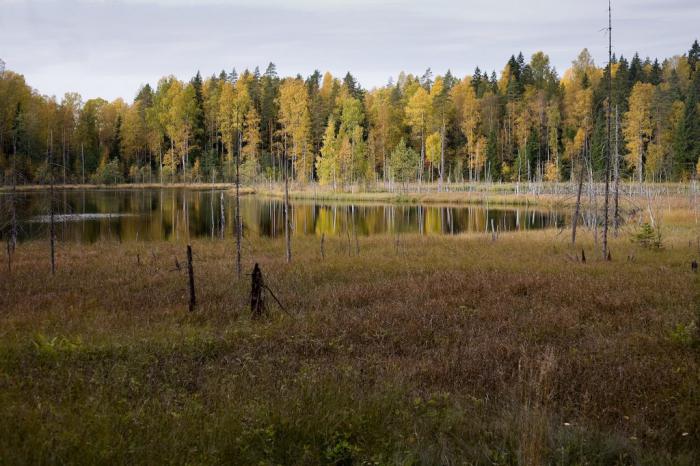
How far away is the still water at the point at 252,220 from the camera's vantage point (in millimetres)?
41031

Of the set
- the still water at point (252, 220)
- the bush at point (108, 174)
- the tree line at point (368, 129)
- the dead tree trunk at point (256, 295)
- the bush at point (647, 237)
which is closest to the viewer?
the dead tree trunk at point (256, 295)

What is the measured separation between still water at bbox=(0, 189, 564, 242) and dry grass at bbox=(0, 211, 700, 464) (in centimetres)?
1680

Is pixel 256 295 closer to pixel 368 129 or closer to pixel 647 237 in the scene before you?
pixel 647 237

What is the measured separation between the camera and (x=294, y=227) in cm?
4722

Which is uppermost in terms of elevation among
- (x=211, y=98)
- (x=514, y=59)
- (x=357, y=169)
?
(x=514, y=59)

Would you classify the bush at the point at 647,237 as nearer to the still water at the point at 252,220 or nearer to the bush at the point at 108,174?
the still water at the point at 252,220

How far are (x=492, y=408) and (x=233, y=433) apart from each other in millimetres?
3516

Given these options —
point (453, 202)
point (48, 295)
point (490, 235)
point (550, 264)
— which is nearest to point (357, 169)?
point (453, 202)

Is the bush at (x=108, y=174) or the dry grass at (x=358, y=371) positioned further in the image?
the bush at (x=108, y=174)

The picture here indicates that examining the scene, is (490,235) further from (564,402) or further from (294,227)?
(564,402)

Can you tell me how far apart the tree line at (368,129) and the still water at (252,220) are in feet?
40.6

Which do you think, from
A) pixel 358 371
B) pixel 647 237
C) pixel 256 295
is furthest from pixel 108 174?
pixel 358 371

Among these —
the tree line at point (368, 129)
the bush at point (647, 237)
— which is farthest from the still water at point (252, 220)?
the bush at point (647, 237)

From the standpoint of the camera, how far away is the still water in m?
41.0
